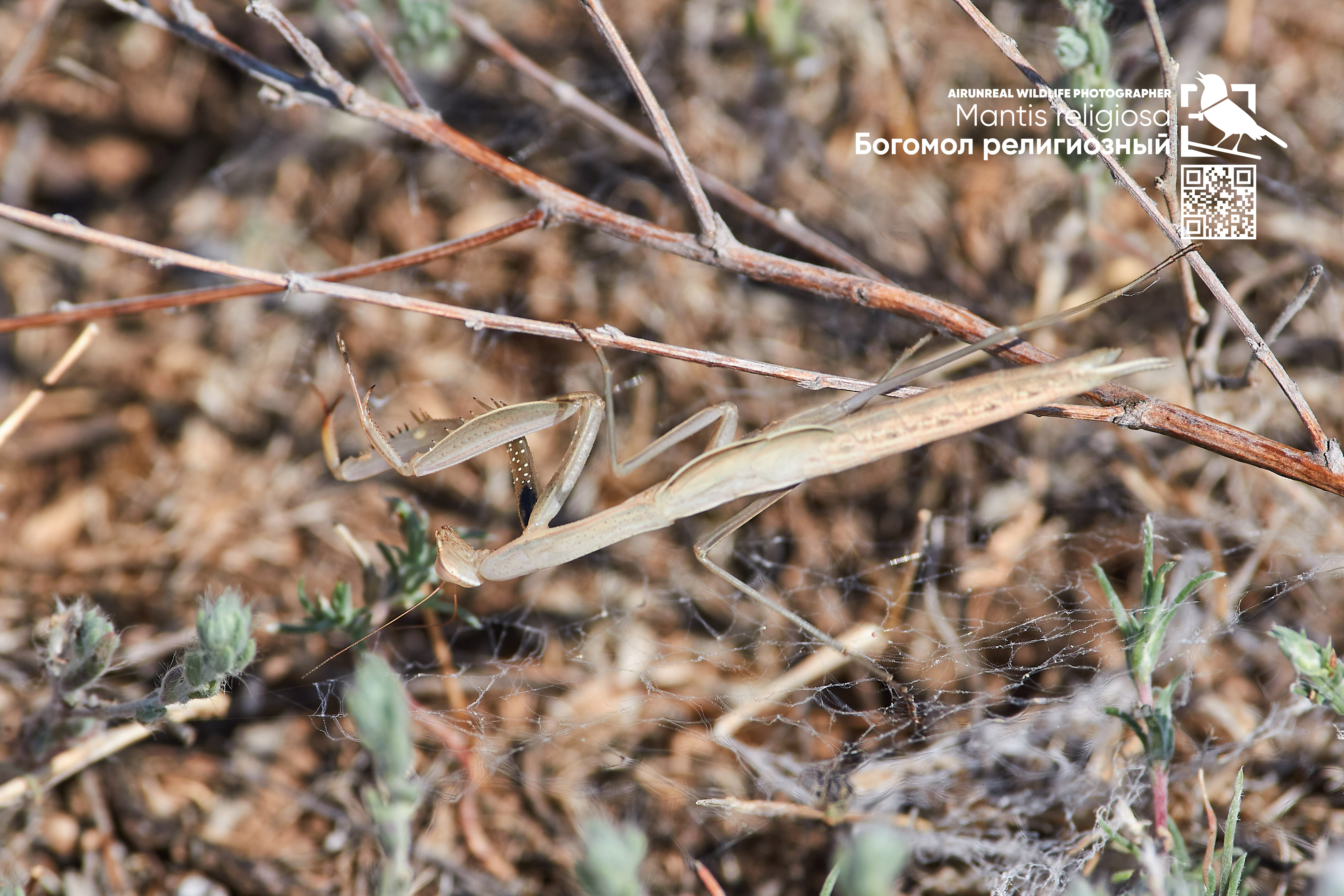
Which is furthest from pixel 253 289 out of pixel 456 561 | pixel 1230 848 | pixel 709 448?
pixel 1230 848

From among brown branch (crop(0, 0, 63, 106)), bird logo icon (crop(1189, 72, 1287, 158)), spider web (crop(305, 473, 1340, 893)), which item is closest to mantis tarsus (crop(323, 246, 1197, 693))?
spider web (crop(305, 473, 1340, 893))

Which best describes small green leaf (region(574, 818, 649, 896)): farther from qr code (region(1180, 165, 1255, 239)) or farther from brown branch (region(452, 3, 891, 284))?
qr code (region(1180, 165, 1255, 239))

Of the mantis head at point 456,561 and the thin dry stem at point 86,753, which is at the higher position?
the mantis head at point 456,561

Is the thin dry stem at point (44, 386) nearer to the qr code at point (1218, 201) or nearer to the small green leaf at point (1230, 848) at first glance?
the small green leaf at point (1230, 848)

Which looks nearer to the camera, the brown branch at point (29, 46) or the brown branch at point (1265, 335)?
the brown branch at point (1265, 335)

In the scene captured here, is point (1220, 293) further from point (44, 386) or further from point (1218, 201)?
point (44, 386)

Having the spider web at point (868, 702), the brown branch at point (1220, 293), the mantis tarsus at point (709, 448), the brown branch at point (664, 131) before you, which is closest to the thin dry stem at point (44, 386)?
the mantis tarsus at point (709, 448)
